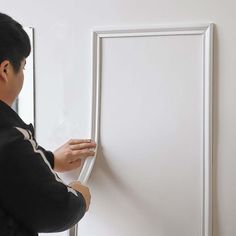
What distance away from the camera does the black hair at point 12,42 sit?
29.7 inches

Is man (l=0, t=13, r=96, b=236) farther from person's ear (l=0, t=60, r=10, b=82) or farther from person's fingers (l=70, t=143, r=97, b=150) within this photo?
person's fingers (l=70, t=143, r=97, b=150)

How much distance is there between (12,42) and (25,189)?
0.31m

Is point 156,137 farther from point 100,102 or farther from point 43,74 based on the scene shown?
point 43,74

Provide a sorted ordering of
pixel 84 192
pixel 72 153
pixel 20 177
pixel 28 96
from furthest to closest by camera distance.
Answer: pixel 28 96 → pixel 72 153 → pixel 84 192 → pixel 20 177

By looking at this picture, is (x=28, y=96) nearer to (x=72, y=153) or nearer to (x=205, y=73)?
(x=72, y=153)

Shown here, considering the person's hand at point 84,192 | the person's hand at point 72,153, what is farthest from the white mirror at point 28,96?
the person's hand at point 84,192

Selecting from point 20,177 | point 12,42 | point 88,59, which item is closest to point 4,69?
point 12,42

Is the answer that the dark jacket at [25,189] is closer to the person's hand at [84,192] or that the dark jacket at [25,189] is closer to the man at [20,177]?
the man at [20,177]

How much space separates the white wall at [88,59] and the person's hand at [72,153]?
0.05 metres

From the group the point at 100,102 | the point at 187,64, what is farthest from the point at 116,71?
the point at 187,64

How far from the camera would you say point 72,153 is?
108 cm

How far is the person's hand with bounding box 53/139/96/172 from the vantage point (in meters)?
1.07

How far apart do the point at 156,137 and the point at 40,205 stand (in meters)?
0.43

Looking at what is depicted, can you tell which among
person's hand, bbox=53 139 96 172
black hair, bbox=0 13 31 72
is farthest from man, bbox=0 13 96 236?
person's hand, bbox=53 139 96 172
